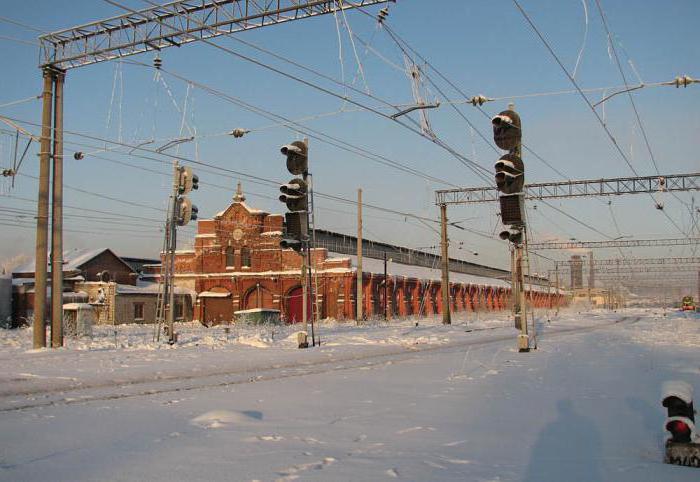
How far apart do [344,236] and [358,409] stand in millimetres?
53332

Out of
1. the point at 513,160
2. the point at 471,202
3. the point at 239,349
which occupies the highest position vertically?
the point at 471,202

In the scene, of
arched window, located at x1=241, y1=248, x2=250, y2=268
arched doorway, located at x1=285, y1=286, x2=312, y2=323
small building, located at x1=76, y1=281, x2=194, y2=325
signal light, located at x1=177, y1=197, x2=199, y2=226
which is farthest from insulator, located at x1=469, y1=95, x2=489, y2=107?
arched window, located at x1=241, y1=248, x2=250, y2=268

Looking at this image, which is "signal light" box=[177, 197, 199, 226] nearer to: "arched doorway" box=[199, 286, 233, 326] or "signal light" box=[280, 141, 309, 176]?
"signal light" box=[280, 141, 309, 176]

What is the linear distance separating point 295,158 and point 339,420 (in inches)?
447

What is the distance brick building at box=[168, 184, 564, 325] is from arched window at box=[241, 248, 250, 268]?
8 cm

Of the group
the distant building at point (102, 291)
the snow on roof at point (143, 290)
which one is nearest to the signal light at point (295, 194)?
the distant building at point (102, 291)

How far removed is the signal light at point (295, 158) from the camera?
17589 millimetres

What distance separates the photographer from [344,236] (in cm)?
6131

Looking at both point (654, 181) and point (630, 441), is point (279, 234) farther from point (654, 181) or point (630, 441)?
point (630, 441)

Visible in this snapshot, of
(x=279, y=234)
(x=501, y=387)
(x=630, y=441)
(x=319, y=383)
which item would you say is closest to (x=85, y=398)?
(x=319, y=383)

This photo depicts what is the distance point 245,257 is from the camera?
5297 cm

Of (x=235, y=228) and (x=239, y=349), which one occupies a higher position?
(x=235, y=228)

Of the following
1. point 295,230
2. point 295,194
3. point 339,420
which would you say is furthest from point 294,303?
point 339,420

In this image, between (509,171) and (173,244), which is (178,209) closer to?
(173,244)
